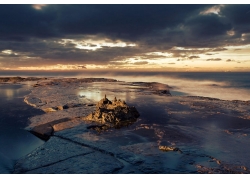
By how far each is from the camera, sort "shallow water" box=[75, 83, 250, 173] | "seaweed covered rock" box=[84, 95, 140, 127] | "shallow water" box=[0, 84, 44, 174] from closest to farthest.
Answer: "shallow water" box=[75, 83, 250, 173] → "shallow water" box=[0, 84, 44, 174] → "seaweed covered rock" box=[84, 95, 140, 127]

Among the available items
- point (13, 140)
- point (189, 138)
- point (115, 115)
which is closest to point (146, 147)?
point (189, 138)

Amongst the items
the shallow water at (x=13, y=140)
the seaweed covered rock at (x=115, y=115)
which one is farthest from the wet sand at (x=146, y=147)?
the seaweed covered rock at (x=115, y=115)

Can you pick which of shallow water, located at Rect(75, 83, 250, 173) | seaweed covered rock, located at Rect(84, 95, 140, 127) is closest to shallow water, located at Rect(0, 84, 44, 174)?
shallow water, located at Rect(75, 83, 250, 173)

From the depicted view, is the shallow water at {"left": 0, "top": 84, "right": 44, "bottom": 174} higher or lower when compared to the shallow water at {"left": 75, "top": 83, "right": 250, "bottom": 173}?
lower

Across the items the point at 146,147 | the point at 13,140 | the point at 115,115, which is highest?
the point at 115,115

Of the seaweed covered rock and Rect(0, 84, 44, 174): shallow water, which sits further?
the seaweed covered rock

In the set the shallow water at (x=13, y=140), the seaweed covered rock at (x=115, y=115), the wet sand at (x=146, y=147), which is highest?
the seaweed covered rock at (x=115, y=115)

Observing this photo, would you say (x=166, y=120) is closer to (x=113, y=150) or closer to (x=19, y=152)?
(x=113, y=150)

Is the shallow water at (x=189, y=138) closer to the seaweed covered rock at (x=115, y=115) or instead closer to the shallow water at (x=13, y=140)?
the seaweed covered rock at (x=115, y=115)

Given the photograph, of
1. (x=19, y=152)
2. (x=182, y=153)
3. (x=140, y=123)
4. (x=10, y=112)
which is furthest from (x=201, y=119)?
(x=10, y=112)

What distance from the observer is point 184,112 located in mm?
19266

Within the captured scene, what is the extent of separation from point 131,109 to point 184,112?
561 centimetres

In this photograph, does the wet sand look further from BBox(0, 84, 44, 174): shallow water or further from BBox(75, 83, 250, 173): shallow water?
BBox(0, 84, 44, 174): shallow water

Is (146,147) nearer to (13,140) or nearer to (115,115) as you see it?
(115,115)
